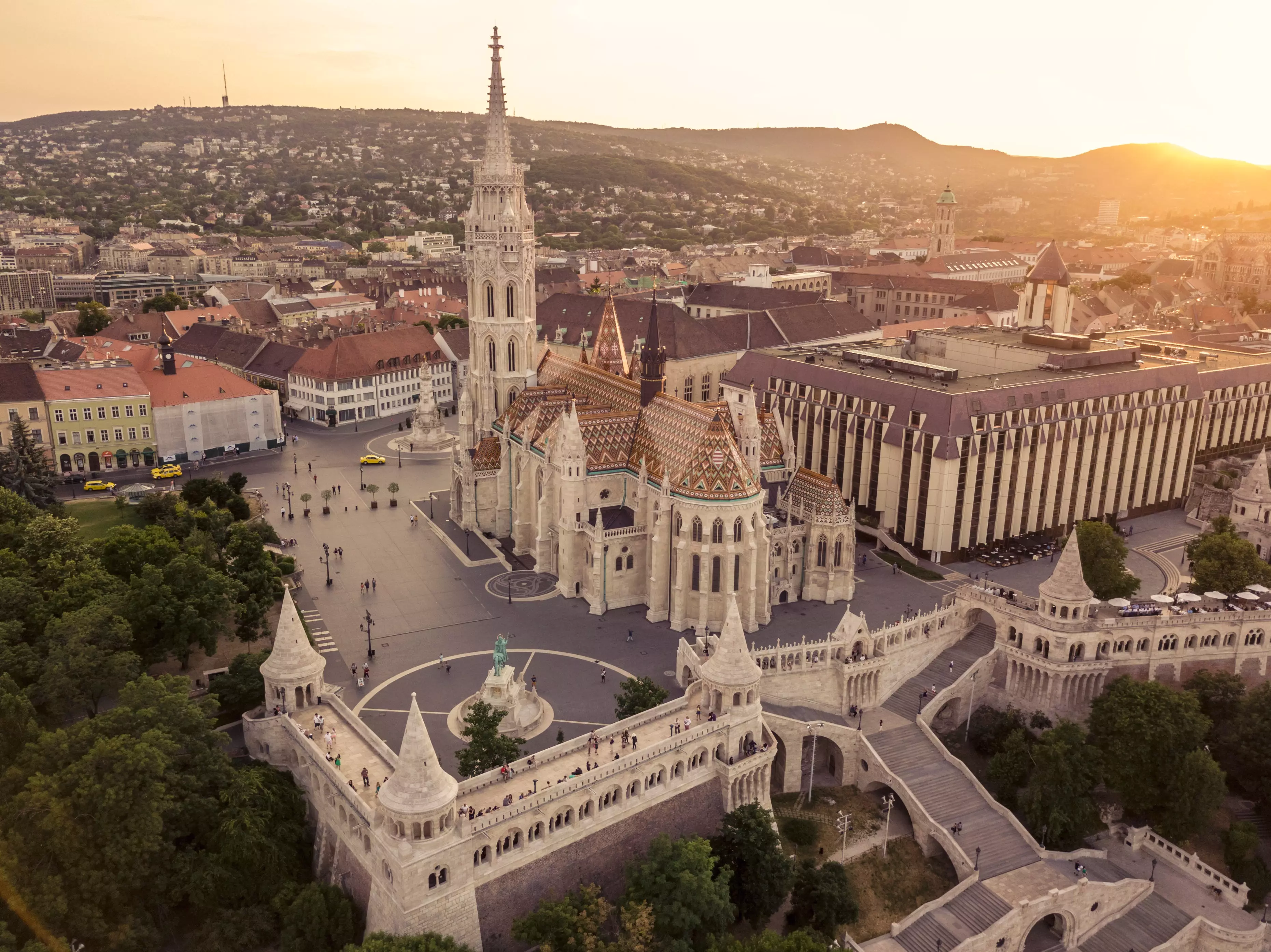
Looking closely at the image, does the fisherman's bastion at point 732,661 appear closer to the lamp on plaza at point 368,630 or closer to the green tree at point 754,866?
the green tree at point 754,866

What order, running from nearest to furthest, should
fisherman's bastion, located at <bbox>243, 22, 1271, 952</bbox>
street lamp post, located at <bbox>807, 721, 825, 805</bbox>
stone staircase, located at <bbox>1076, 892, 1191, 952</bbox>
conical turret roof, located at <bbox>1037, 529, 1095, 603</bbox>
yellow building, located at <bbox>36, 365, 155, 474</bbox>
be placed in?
fisherman's bastion, located at <bbox>243, 22, 1271, 952</bbox> → stone staircase, located at <bbox>1076, 892, 1191, 952</bbox> → street lamp post, located at <bbox>807, 721, 825, 805</bbox> → conical turret roof, located at <bbox>1037, 529, 1095, 603</bbox> → yellow building, located at <bbox>36, 365, 155, 474</bbox>

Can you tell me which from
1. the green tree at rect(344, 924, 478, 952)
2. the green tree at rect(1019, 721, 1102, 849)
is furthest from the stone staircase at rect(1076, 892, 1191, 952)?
the green tree at rect(344, 924, 478, 952)

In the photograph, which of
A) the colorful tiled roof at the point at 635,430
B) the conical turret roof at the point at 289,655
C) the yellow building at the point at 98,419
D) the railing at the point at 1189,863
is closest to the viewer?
the conical turret roof at the point at 289,655

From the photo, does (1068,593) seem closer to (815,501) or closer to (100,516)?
(815,501)

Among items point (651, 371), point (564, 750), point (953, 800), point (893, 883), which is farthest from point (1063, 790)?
point (651, 371)

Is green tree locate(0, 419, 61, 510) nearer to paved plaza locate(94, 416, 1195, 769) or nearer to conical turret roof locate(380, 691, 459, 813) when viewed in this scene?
paved plaza locate(94, 416, 1195, 769)

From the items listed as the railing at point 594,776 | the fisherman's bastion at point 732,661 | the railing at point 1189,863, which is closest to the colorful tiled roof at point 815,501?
the fisherman's bastion at point 732,661
